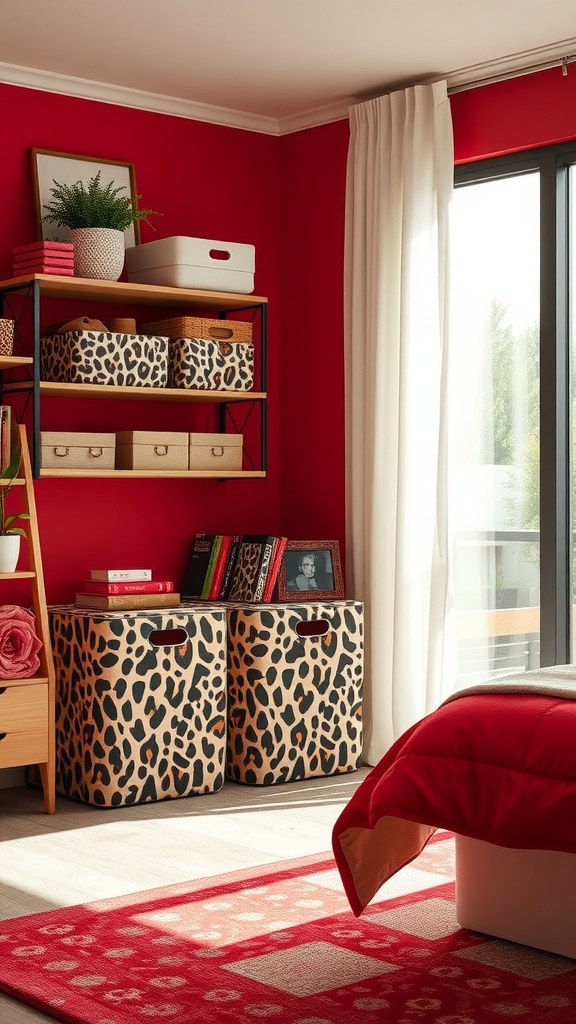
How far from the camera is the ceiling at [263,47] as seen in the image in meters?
4.09

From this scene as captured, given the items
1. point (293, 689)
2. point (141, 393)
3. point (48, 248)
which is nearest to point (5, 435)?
point (141, 393)

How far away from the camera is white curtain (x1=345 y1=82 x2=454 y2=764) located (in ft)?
15.7

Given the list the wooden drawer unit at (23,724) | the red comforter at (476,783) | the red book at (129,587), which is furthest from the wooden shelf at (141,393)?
the red comforter at (476,783)

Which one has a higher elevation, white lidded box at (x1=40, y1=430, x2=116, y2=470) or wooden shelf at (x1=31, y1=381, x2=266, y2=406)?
wooden shelf at (x1=31, y1=381, x2=266, y2=406)

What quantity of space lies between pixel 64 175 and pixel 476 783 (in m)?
2.96

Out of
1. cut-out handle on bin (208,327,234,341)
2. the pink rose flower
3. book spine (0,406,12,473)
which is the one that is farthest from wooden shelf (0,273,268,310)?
the pink rose flower

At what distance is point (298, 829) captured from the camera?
162 inches

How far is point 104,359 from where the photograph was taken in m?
4.56

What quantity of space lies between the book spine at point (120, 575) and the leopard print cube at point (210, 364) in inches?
28.5

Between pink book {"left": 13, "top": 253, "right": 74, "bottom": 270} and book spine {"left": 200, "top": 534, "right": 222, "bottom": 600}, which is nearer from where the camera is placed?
pink book {"left": 13, "top": 253, "right": 74, "bottom": 270}

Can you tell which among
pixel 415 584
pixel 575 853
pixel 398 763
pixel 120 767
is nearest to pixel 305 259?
pixel 415 584

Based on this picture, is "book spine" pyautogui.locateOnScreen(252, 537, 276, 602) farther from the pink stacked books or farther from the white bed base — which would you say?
the white bed base

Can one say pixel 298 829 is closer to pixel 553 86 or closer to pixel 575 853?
pixel 575 853

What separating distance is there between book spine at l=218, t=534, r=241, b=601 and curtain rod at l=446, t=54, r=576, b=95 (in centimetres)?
189
